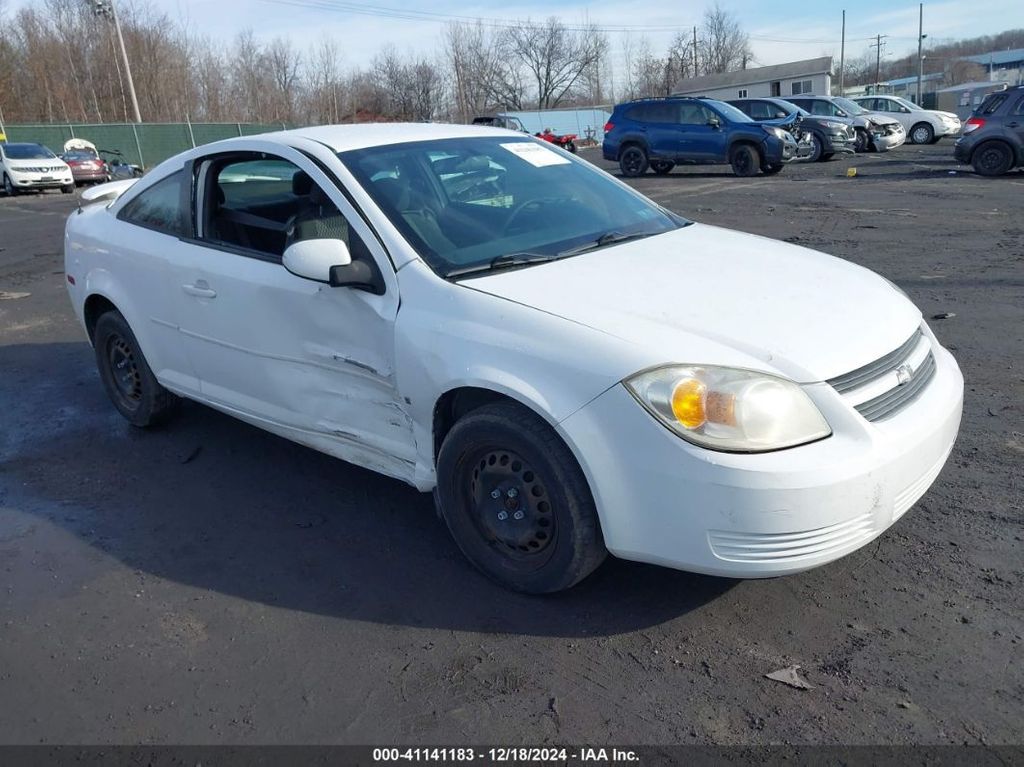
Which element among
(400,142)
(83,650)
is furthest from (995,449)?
(83,650)

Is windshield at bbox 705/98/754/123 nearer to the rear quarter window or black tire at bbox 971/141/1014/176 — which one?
black tire at bbox 971/141/1014/176

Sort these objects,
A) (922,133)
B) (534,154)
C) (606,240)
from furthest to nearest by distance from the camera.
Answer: (922,133)
(534,154)
(606,240)

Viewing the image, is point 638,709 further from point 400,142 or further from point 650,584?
point 400,142

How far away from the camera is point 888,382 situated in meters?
2.89

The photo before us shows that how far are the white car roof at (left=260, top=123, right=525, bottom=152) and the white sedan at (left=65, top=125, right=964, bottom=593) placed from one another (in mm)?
28

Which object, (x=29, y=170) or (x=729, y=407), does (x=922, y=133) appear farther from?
(x=729, y=407)

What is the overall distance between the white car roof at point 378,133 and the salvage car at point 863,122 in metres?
23.3

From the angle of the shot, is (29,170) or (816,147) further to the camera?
(29,170)

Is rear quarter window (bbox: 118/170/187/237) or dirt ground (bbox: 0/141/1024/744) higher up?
rear quarter window (bbox: 118/170/187/237)

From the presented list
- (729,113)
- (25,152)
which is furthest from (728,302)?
(25,152)

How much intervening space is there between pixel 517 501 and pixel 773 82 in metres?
62.2

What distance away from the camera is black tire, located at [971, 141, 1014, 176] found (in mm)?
16578

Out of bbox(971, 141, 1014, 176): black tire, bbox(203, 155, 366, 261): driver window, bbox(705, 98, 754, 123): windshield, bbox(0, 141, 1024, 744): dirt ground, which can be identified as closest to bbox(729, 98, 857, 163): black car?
bbox(705, 98, 754, 123): windshield

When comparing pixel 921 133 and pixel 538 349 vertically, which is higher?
pixel 538 349
